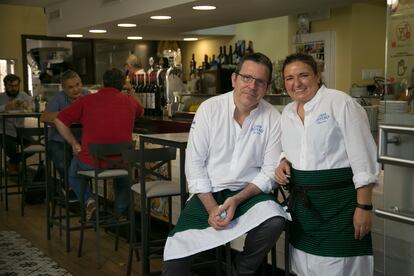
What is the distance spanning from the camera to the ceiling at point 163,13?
4.24m

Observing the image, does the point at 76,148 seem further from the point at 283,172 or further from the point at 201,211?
the point at 283,172

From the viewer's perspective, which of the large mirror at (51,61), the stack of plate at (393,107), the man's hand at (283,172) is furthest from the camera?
the large mirror at (51,61)

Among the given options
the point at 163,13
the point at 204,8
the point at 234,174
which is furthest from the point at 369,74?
the point at 234,174

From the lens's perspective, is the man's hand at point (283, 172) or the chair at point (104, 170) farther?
the chair at point (104, 170)

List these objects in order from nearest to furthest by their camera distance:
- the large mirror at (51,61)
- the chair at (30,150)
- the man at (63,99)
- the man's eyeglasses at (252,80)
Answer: the man's eyeglasses at (252,80) → the man at (63,99) → the chair at (30,150) → the large mirror at (51,61)

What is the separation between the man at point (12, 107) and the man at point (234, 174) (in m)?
4.50

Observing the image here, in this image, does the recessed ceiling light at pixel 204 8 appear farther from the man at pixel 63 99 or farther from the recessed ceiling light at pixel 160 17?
the man at pixel 63 99

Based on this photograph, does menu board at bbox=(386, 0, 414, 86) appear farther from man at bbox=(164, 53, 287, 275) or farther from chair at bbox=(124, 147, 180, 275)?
chair at bbox=(124, 147, 180, 275)

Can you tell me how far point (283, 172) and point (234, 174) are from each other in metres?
0.25

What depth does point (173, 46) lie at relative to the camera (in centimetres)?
848

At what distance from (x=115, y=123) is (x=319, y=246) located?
2.22 metres

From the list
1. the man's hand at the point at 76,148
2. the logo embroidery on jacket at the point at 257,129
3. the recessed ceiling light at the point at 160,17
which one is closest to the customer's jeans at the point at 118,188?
the man's hand at the point at 76,148

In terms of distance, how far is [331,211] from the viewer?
2.10 meters

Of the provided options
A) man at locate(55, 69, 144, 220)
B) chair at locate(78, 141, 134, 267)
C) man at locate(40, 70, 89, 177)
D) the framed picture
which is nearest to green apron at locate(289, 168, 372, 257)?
chair at locate(78, 141, 134, 267)
